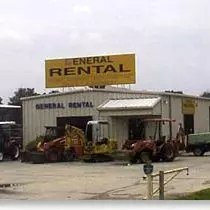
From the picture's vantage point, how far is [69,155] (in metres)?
27.1

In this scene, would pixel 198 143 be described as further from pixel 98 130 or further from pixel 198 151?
pixel 98 130

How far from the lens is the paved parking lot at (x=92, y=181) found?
48.4 ft

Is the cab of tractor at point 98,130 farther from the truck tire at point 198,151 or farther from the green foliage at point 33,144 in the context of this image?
the truck tire at point 198,151

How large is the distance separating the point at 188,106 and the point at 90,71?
303 cm

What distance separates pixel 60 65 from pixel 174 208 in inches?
341

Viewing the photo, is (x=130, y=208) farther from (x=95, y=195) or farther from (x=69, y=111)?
(x=69, y=111)

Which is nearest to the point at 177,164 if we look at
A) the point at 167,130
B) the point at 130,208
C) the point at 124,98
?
the point at 167,130

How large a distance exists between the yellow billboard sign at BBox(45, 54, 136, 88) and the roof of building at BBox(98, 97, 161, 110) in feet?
2.35

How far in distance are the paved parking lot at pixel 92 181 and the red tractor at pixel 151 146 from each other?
50cm

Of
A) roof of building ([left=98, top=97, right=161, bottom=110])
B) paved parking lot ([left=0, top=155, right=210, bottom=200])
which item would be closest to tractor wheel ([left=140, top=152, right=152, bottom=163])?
paved parking lot ([left=0, top=155, right=210, bottom=200])

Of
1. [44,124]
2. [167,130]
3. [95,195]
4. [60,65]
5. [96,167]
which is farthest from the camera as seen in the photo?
[44,124]

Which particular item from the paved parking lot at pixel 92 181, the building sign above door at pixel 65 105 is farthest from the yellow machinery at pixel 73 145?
the paved parking lot at pixel 92 181

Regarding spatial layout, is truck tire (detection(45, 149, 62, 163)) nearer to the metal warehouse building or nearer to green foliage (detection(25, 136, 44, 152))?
green foliage (detection(25, 136, 44, 152))

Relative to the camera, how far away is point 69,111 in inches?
987
